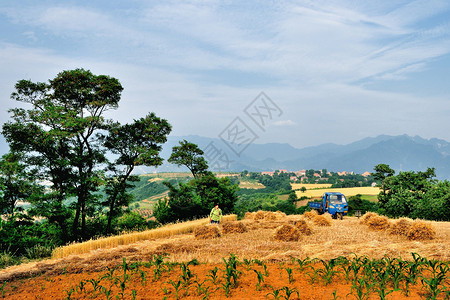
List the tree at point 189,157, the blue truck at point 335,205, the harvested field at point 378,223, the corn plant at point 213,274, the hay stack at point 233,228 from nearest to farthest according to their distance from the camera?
the corn plant at point 213,274, the harvested field at point 378,223, the hay stack at point 233,228, the blue truck at point 335,205, the tree at point 189,157

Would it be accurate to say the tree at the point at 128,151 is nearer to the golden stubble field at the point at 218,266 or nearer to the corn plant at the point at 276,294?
the golden stubble field at the point at 218,266

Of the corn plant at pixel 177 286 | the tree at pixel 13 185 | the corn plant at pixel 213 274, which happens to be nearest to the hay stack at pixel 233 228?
the corn plant at pixel 213 274

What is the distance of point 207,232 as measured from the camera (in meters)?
14.3

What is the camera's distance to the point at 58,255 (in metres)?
12.5

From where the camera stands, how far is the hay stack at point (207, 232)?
46.3ft

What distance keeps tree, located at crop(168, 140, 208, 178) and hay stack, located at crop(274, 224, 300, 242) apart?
853 inches

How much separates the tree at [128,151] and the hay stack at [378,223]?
16.2 m

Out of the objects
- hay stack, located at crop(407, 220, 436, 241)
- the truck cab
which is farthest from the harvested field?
the truck cab

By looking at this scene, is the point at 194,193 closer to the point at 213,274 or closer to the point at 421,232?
the point at 421,232

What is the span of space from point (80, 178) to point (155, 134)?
760 centimetres

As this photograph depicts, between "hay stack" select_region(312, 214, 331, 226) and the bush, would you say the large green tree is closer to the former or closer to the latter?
the bush

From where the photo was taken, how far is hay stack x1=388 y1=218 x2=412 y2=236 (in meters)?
13.5

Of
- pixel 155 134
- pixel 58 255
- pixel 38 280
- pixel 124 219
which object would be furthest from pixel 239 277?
pixel 124 219

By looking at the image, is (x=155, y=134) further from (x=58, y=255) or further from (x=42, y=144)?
(x=58, y=255)
